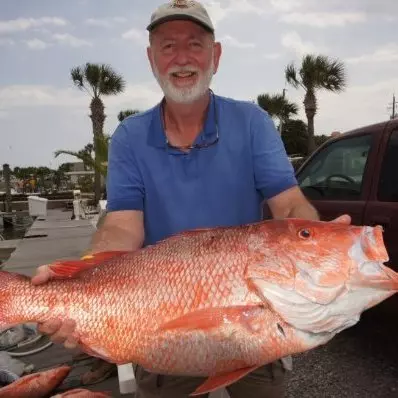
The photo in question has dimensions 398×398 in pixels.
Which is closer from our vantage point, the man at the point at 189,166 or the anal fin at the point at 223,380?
the anal fin at the point at 223,380

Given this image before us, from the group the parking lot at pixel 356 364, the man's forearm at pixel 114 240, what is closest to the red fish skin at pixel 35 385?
the man's forearm at pixel 114 240

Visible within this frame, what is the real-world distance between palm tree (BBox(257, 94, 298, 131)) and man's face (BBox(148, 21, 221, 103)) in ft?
112

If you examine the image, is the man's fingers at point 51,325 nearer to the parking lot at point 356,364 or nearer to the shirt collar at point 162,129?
the shirt collar at point 162,129

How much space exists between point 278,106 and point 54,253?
94.3 feet

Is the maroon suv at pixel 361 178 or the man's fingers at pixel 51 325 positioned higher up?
the maroon suv at pixel 361 178

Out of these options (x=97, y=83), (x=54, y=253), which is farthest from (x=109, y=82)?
(x=54, y=253)

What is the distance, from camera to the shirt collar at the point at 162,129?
98.6 inches

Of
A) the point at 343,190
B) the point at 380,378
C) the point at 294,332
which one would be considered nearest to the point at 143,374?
the point at 294,332

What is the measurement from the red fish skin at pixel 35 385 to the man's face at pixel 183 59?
7.47 ft

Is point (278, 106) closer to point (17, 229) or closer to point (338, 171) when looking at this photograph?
point (17, 229)

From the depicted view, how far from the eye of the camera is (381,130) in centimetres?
453

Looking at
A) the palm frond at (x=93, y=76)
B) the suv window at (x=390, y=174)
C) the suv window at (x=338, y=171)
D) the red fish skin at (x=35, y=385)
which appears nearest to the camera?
the red fish skin at (x=35, y=385)

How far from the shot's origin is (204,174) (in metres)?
2.43

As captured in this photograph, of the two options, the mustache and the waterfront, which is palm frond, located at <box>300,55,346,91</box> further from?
the mustache
